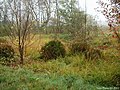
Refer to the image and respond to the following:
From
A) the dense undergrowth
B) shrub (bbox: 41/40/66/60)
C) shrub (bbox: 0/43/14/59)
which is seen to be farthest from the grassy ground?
shrub (bbox: 0/43/14/59)

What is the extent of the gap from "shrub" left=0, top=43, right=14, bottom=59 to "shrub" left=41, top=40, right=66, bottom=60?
1414mm

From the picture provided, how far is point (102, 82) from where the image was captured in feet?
25.4

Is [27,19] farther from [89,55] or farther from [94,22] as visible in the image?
[94,22]

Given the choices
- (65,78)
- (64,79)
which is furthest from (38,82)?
(65,78)

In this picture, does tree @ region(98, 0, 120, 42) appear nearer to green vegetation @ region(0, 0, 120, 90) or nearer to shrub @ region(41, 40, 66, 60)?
green vegetation @ region(0, 0, 120, 90)

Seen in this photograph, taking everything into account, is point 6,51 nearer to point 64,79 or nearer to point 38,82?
point 64,79

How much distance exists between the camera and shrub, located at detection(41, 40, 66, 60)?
12.4m

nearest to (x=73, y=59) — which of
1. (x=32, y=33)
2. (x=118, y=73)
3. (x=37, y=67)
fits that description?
(x=37, y=67)

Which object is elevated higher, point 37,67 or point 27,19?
point 27,19

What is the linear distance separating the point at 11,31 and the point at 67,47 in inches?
107

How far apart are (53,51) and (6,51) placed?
6.76ft

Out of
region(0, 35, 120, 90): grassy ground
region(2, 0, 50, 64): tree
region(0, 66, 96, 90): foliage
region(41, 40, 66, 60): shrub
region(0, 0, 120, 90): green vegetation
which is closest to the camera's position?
region(0, 66, 96, 90): foliage

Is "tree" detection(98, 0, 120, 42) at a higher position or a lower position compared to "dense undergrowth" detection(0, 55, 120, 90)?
higher

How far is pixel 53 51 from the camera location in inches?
489
